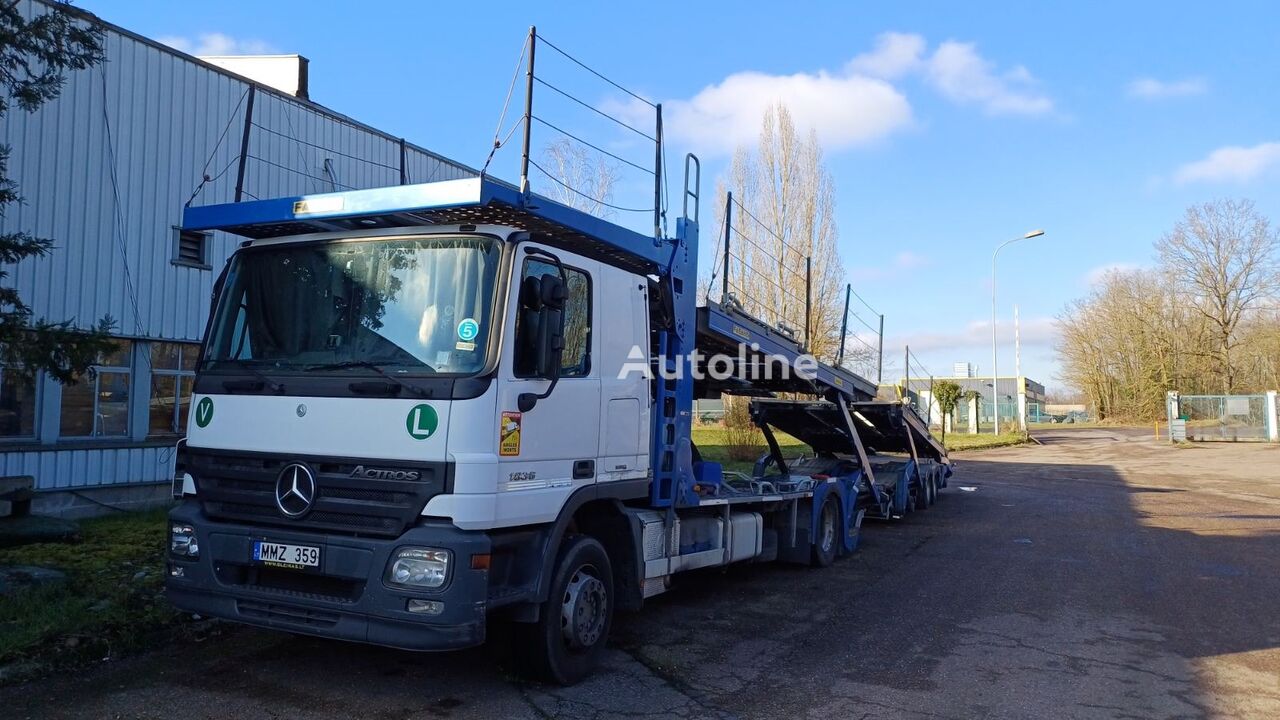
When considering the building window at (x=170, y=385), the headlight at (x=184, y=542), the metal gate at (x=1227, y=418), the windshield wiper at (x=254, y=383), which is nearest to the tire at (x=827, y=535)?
the windshield wiper at (x=254, y=383)

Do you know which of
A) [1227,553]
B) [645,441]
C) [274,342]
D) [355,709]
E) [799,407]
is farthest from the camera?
[799,407]

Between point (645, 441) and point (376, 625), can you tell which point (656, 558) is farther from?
point (376, 625)

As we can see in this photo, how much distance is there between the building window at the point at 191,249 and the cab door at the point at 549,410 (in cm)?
976

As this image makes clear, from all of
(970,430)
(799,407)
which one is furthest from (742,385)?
(970,430)

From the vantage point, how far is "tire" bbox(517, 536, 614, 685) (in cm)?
517

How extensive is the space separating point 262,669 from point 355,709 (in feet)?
3.30

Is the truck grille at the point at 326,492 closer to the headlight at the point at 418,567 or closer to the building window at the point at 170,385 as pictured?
the headlight at the point at 418,567

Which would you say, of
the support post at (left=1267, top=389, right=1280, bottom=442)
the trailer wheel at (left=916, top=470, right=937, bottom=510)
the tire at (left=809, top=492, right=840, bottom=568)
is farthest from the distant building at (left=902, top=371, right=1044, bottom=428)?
the tire at (left=809, top=492, right=840, bottom=568)

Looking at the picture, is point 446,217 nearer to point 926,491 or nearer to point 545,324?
point 545,324

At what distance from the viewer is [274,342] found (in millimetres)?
5273

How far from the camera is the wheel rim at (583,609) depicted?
532 cm

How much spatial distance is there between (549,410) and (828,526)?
5795 mm

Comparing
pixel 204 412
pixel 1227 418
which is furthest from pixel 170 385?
pixel 1227 418

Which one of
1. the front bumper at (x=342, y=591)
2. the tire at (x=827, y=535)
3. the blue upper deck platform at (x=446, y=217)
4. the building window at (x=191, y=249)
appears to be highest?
the building window at (x=191, y=249)
